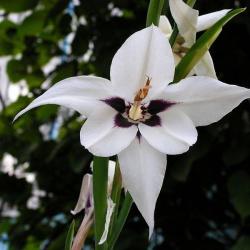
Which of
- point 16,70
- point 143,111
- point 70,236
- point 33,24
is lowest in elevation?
point 16,70

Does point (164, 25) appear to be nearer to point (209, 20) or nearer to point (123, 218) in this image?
point (209, 20)

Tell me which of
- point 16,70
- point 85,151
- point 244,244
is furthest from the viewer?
point 16,70

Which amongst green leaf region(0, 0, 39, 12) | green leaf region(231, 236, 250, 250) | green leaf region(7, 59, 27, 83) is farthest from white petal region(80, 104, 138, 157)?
green leaf region(7, 59, 27, 83)

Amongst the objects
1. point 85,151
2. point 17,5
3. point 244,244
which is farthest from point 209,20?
point 17,5

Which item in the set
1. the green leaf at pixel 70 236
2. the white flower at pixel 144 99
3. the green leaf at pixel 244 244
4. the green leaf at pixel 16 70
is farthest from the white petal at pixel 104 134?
the green leaf at pixel 16 70

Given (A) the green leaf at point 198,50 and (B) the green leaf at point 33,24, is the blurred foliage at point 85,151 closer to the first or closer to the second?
(B) the green leaf at point 33,24

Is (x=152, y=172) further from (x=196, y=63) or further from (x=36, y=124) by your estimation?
(x=36, y=124)

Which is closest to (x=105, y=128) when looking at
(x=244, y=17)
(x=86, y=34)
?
(x=244, y=17)
